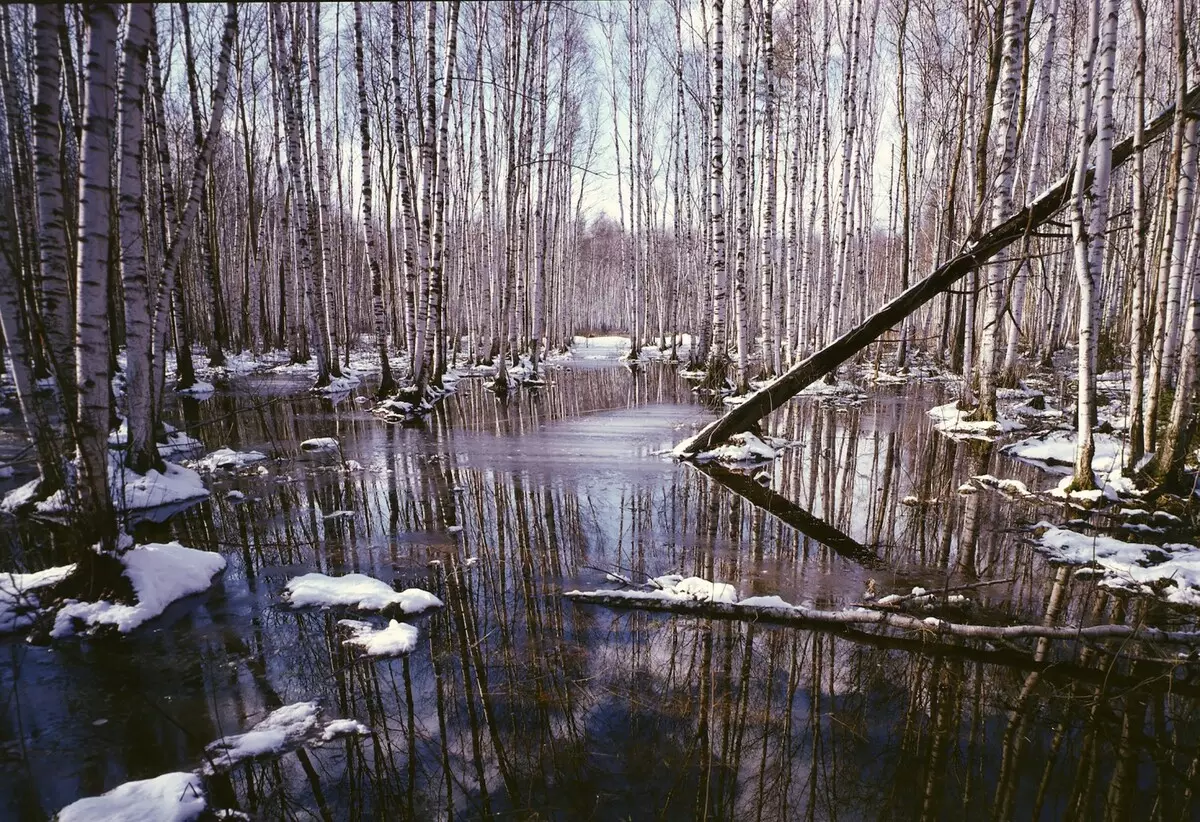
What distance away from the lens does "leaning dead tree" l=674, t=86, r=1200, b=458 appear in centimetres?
659

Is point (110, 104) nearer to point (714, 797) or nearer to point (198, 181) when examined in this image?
point (198, 181)

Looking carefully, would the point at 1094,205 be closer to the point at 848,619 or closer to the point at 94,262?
the point at 848,619

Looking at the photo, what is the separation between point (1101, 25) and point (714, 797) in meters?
8.22

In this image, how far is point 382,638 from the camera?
3.79 metres

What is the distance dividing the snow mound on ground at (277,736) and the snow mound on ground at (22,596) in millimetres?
2103

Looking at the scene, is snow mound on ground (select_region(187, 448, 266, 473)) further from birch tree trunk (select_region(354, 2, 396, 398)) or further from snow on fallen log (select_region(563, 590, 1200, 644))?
snow on fallen log (select_region(563, 590, 1200, 644))

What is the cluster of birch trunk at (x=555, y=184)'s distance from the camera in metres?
4.65

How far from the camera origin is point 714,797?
8.40ft

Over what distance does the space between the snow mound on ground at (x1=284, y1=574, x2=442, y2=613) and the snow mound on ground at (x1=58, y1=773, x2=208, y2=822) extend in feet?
5.29

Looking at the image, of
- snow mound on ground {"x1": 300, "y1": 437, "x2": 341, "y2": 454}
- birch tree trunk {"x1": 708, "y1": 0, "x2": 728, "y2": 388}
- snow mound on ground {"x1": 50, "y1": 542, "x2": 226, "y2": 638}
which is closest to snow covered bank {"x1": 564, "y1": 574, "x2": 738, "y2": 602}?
snow mound on ground {"x1": 50, "y1": 542, "x2": 226, "y2": 638}

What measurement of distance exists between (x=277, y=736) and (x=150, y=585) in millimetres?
2202

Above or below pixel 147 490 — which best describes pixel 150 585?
below

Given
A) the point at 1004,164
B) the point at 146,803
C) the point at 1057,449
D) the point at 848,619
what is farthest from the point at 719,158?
the point at 146,803

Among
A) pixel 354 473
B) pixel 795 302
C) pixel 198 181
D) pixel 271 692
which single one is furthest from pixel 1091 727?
pixel 795 302
